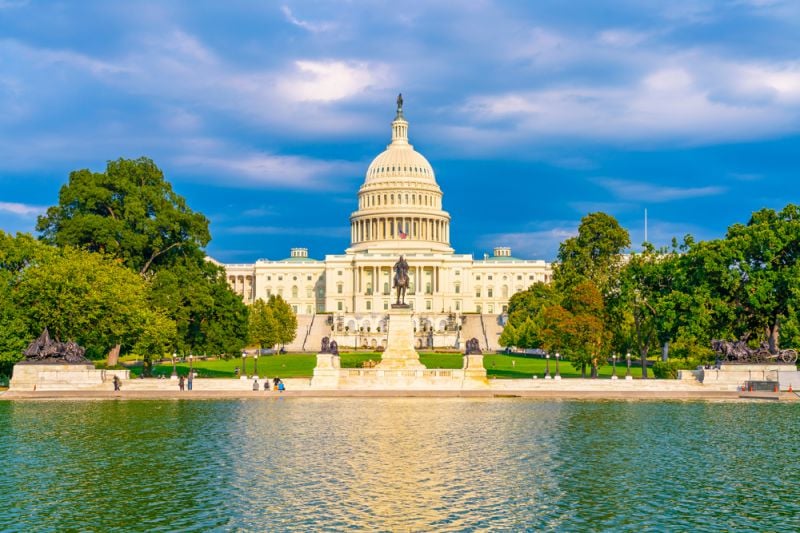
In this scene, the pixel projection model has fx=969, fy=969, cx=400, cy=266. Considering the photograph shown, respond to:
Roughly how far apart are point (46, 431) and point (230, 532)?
17.1 metres

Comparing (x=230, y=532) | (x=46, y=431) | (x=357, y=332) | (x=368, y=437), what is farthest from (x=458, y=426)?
(x=357, y=332)

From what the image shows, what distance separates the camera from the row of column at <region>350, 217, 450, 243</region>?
18750 centimetres

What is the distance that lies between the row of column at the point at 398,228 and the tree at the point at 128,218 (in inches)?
4583

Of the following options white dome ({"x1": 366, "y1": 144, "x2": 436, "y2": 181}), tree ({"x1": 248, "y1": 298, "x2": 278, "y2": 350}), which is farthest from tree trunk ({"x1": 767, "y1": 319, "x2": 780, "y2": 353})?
white dome ({"x1": 366, "y1": 144, "x2": 436, "y2": 181})

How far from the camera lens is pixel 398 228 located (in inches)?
7411

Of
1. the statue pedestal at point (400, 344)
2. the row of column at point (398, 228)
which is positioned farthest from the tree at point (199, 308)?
the row of column at point (398, 228)

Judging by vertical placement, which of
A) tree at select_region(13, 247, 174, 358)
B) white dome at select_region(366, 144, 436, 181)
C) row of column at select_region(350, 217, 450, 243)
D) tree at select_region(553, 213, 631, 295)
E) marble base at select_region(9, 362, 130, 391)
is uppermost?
white dome at select_region(366, 144, 436, 181)

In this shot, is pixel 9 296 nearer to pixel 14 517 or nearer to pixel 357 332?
pixel 14 517

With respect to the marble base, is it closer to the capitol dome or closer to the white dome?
the capitol dome

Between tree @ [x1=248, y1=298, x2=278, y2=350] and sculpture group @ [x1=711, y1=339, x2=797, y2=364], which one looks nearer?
sculpture group @ [x1=711, y1=339, x2=797, y2=364]

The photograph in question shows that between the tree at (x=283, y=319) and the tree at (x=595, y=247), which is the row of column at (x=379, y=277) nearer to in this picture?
the tree at (x=283, y=319)

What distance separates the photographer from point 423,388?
52844 mm

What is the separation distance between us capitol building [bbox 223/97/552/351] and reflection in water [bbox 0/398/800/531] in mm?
134102

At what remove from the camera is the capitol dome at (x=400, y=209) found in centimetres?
18612
